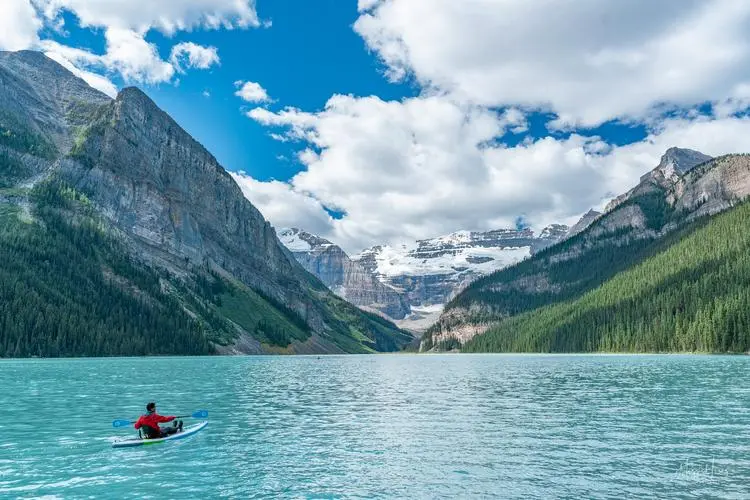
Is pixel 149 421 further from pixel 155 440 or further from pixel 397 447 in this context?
pixel 397 447

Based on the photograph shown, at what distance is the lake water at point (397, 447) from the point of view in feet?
91.8

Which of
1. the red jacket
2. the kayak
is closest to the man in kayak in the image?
the red jacket

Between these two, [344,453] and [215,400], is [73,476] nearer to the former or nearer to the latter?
[344,453]

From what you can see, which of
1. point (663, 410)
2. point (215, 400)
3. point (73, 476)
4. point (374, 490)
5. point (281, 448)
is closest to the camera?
point (374, 490)

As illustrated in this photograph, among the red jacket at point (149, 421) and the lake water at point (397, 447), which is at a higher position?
the red jacket at point (149, 421)

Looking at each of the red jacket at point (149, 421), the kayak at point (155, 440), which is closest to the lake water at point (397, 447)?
the kayak at point (155, 440)

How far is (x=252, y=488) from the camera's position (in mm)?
28141

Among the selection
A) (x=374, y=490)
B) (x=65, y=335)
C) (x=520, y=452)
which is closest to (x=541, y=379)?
(x=520, y=452)

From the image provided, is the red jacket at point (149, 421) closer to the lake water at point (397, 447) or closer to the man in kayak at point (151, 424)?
the man in kayak at point (151, 424)

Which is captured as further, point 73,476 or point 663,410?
point 663,410

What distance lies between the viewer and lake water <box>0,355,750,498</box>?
2797 cm

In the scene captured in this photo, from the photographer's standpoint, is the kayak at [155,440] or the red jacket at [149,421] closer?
the kayak at [155,440]

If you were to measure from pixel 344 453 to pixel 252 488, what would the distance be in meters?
9.19

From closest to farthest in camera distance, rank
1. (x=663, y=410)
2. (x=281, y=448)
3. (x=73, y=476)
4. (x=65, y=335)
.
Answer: (x=73, y=476) < (x=281, y=448) < (x=663, y=410) < (x=65, y=335)
